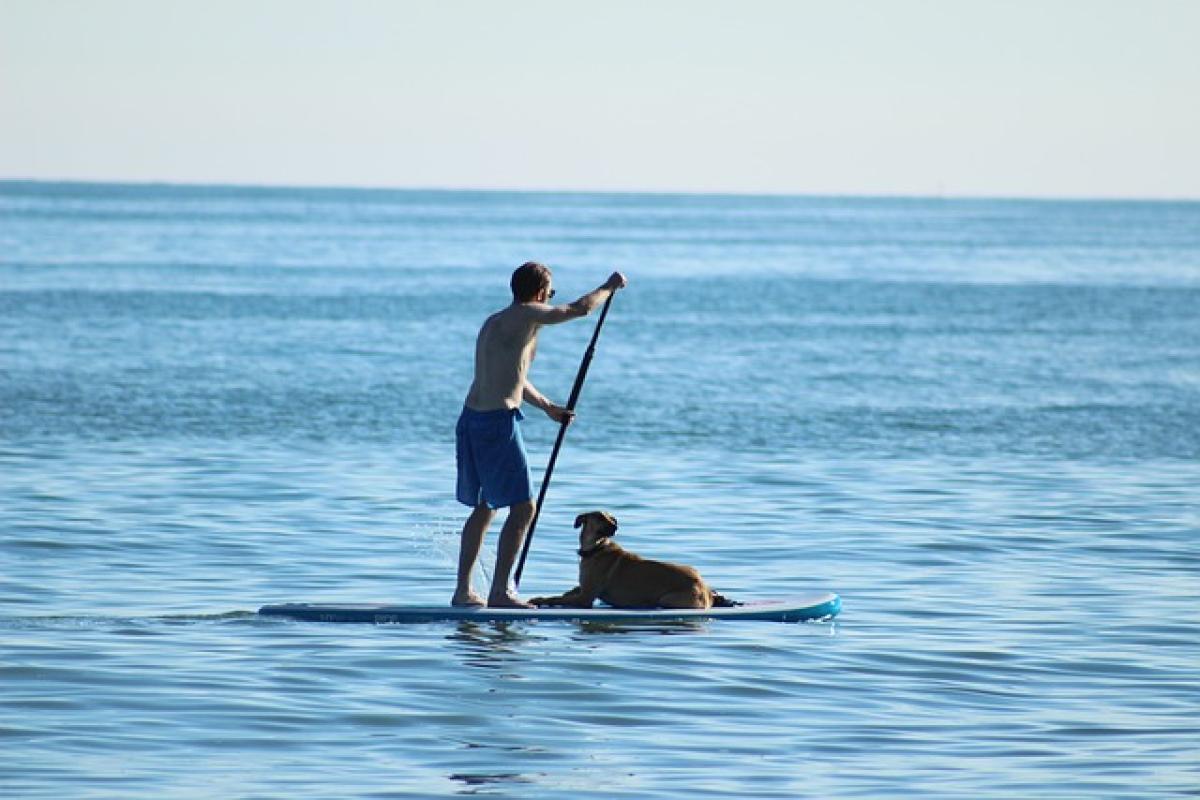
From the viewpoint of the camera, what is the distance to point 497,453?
36.7 ft

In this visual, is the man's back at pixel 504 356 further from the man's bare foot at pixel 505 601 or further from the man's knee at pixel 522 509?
the man's bare foot at pixel 505 601

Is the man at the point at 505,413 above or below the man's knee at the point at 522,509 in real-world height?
above

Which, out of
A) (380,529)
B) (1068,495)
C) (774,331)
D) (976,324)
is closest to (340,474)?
(380,529)

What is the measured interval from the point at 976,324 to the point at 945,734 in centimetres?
4088

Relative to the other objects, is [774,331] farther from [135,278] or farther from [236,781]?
[236,781]

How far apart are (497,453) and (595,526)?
2.41 ft

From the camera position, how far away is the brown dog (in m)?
11.6

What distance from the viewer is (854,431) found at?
967 inches

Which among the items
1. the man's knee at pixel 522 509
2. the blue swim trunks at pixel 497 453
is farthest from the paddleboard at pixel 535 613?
the blue swim trunks at pixel 497 453

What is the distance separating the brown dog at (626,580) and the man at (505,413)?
42 centimetres

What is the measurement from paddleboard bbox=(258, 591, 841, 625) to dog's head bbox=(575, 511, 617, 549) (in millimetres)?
381

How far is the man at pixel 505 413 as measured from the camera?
11109 millimetres

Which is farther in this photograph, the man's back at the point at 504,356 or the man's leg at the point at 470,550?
the man's leg at the point at 470,550

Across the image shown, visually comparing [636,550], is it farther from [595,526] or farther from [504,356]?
[504,356]
